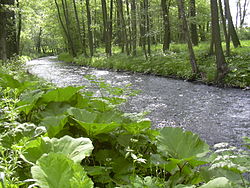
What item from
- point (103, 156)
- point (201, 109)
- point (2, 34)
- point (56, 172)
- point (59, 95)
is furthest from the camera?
point (2, 34)

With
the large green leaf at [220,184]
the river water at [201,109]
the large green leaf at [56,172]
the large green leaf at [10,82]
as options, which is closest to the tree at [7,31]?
the river water at [201,109]

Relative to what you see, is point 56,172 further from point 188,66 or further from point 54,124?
point 188,66

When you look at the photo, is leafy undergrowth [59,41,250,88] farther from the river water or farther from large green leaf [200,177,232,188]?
large green leaf [200,177,232,188]

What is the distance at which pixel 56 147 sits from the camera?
5.07 feet

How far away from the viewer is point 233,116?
18.5 feet

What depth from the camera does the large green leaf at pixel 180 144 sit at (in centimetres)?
179

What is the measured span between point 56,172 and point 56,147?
39 cm

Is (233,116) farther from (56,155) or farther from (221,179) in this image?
(56,155)

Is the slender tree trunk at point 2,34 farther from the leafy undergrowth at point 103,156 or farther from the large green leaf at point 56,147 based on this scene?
the large green leaf at point 56,147

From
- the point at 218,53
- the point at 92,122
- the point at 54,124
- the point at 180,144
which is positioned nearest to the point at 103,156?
the point at 92,122

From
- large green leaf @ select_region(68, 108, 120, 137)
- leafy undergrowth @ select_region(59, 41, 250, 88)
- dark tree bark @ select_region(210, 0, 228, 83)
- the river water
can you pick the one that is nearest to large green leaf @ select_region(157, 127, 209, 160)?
large green leaf @ select_region(68, 108, 120, 137)

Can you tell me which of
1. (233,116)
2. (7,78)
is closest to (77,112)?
(7,78)

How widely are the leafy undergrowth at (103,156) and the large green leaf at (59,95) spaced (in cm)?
1

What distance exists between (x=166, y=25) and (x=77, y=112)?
15.9m
